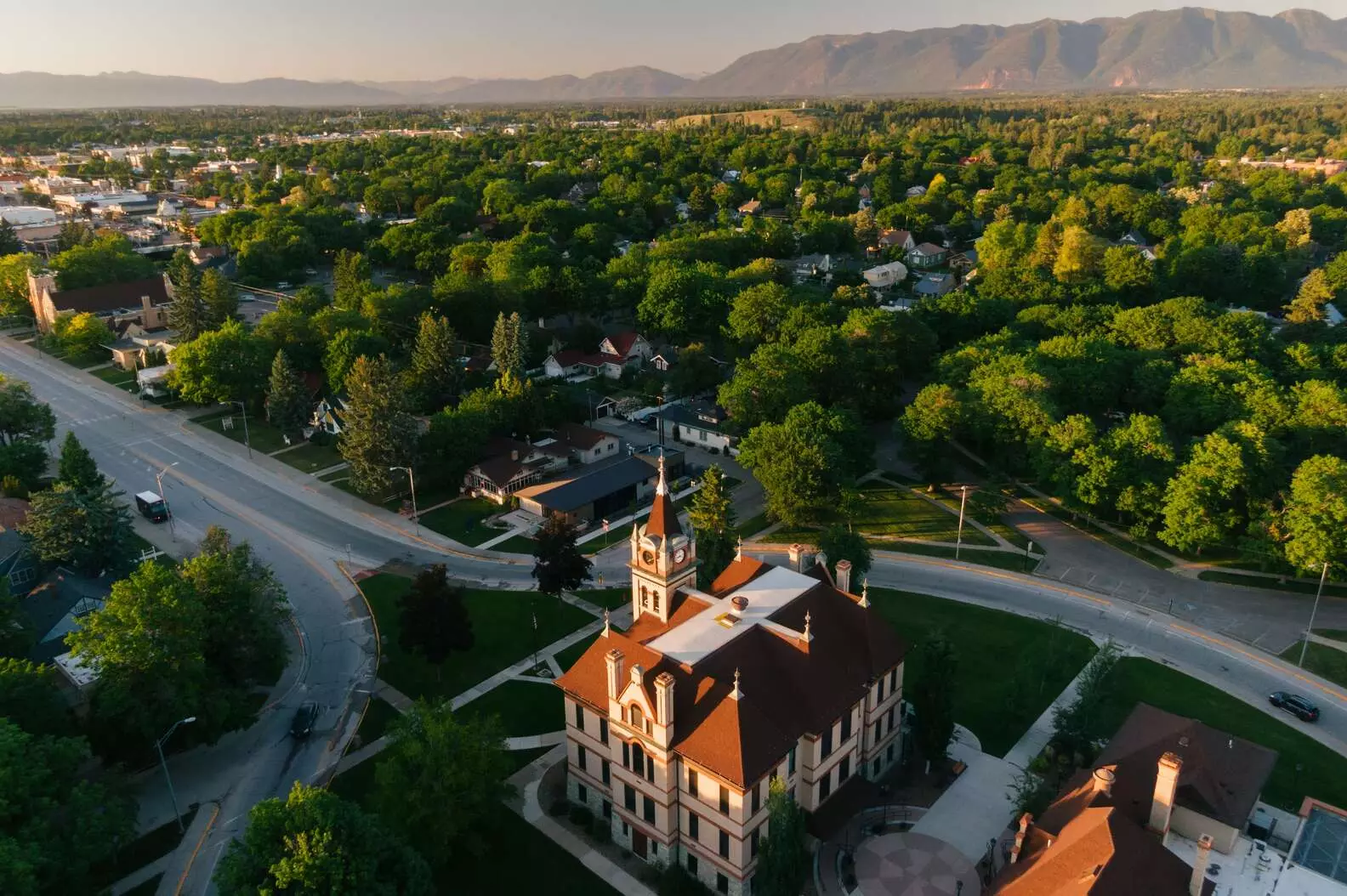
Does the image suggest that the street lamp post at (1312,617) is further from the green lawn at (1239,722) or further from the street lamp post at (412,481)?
the street lamp post at (412,481)

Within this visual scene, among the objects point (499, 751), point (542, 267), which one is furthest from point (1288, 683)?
point (542, 267)

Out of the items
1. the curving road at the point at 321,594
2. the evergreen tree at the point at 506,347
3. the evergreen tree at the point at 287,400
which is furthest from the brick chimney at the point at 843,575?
the evergreen tree at the point at 287,400

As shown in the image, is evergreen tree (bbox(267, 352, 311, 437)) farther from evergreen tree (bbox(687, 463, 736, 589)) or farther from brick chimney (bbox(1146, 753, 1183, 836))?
brick chimney (bbox(1146, 753, 1183, 836))

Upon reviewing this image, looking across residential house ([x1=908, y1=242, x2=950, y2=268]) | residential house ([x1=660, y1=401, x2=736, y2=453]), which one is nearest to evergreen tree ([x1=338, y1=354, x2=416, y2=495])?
residential house ([x1=660, y1=401, x2=736, y2=453])

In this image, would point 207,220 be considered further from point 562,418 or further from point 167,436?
point 562,418

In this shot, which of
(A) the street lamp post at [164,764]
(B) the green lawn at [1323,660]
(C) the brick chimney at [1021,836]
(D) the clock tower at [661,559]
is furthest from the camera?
(B) the green lawn at [1323,660]

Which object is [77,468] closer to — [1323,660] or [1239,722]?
[1239,722]
